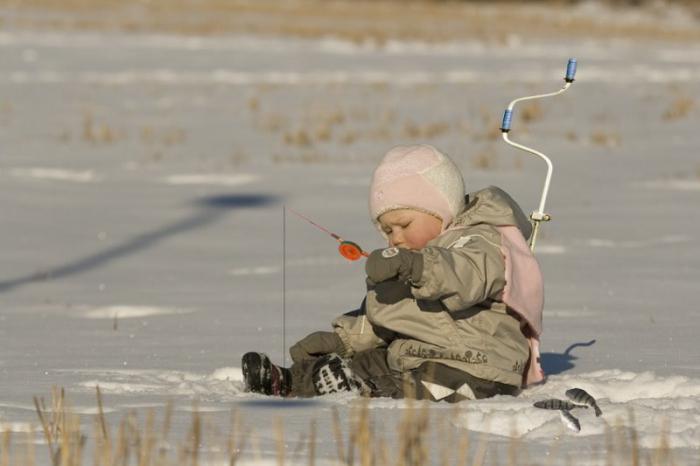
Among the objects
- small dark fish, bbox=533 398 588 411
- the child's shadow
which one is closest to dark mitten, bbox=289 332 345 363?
the child's shadow

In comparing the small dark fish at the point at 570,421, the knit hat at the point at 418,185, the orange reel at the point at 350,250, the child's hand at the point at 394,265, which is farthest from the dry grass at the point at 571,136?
the small dark fish at the point at 570,421

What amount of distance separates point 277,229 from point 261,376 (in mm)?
6605

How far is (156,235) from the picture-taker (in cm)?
1133

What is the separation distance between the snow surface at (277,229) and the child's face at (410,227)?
0.58m

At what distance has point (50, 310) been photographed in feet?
25.8

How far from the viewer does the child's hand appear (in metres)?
4.37

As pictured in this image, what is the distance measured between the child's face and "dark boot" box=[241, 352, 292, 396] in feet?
1.87

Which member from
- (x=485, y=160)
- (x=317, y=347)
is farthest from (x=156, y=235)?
(x=317, y=347)

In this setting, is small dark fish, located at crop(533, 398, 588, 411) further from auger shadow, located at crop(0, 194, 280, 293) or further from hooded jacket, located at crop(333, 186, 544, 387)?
auger shadow, located at crop(0, 194, 280, 293)

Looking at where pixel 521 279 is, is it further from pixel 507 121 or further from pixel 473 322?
pixel 507 121

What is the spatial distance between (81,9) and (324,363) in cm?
4970

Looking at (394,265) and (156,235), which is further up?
(156,235)

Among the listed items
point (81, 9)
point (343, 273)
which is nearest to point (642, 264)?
point (343, 273)

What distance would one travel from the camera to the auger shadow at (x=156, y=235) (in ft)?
30.7
